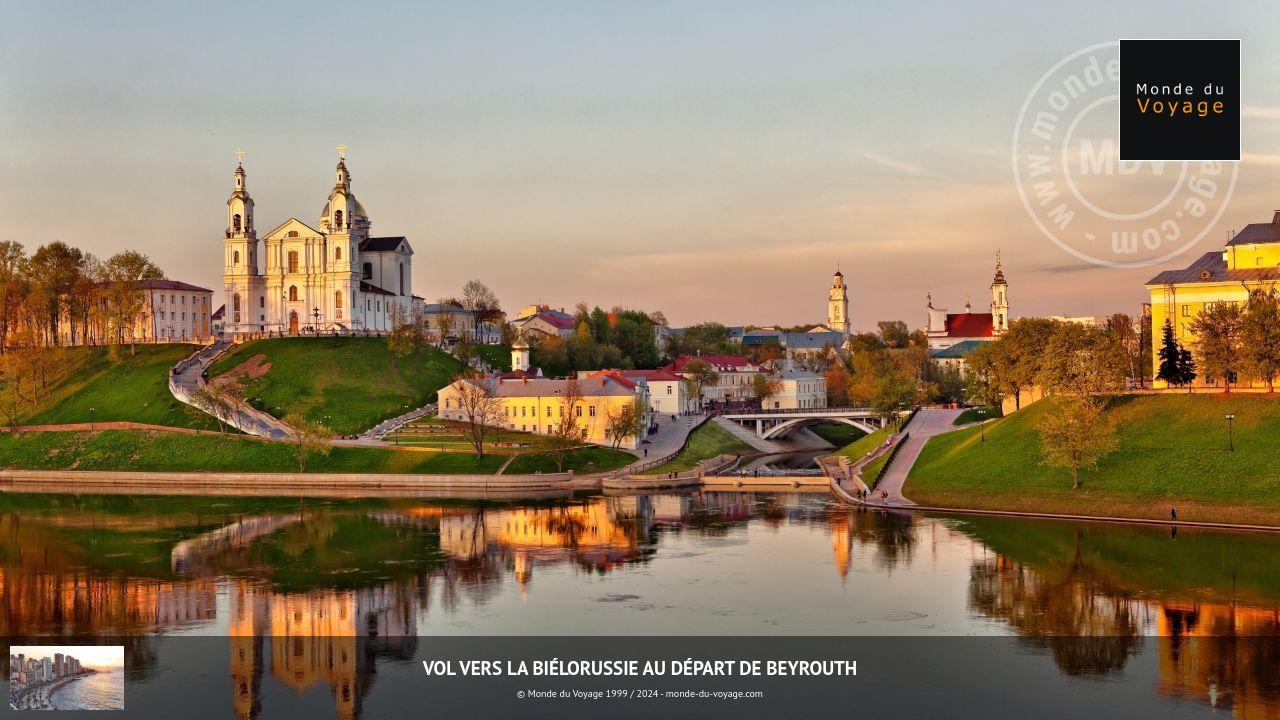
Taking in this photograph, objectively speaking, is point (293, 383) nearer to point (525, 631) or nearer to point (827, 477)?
point (827, 477)

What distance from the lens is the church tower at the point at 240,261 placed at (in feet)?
401

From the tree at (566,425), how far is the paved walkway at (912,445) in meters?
22.9

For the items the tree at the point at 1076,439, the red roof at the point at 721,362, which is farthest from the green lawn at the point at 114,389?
the tree at the point at 1076,439

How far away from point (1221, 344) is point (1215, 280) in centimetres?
1052

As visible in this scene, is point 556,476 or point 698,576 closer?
point 698,576

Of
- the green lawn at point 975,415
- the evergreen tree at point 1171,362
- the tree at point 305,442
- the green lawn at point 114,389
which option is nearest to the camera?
the evergreen tree at point 1171,362

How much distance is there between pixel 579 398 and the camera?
3900 inches

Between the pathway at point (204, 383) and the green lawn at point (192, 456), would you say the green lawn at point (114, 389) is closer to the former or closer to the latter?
the pathway at point (204, 383)

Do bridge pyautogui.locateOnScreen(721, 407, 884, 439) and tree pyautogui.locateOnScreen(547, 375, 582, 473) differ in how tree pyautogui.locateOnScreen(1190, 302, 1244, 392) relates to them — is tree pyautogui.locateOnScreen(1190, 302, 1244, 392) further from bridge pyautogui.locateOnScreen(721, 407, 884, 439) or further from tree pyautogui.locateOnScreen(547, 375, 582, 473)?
tree pyautogui.locateOnScreen(547, 375, 582, 473)

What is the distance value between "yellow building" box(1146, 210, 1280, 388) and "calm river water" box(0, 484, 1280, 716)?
26.2 m

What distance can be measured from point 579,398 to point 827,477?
912 inches

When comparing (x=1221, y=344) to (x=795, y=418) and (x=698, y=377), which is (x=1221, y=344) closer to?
(x=795, y=418)

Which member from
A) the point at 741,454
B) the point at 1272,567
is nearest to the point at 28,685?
the point at 1272,567

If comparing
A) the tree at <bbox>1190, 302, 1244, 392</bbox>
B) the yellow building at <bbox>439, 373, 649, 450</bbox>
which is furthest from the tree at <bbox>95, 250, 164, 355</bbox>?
the tree at <bbox>1190, 302, 1244, 392</bbox>
